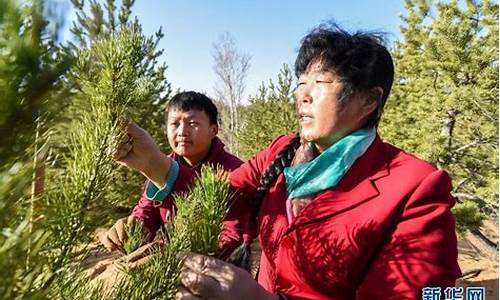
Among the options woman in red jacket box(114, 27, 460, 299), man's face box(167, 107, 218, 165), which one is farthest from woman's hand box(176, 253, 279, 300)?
man's face box(167, 107, 218, 165)

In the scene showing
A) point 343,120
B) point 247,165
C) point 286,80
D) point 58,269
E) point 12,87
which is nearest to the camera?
point 12,87

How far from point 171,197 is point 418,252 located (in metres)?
0.58

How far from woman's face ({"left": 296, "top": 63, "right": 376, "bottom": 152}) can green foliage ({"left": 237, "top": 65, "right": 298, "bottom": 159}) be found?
961cm

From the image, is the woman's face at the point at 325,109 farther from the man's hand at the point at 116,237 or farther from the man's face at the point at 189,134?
the man's face at the point at 189,134

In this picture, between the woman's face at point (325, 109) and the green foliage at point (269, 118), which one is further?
the green foliage at point (269, 118)

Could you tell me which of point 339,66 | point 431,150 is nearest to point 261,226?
point 339,66

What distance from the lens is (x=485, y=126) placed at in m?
6.52

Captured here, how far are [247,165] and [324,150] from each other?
0.86ft

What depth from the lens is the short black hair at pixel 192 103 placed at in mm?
2080

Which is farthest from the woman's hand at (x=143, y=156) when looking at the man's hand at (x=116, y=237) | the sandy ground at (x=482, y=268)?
the sandy ground at (x=482, y=268)

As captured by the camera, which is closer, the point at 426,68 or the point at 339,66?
the point at 339,66

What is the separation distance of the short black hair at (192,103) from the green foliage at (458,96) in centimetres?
553

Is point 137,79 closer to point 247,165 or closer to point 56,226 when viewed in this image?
point 56,226

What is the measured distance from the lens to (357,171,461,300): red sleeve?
850mm
